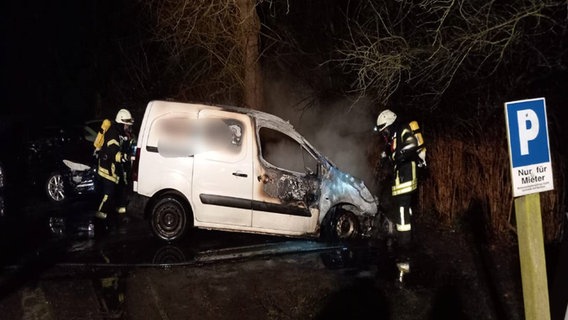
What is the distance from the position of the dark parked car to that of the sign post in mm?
8375

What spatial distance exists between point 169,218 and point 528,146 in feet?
17.1

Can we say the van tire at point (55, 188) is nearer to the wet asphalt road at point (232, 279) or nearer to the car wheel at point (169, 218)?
the wet asphalt road at point (232, 279)

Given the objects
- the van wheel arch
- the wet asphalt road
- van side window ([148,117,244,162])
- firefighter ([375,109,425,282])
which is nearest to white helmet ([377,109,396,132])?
firefighter ([375,109,425,282])

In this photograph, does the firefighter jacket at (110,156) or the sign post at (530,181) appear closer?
the sign post at (530,181)

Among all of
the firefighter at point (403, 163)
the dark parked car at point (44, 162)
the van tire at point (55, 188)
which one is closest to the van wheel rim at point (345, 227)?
the firefighter at point (403, 163)

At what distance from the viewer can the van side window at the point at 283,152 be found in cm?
791

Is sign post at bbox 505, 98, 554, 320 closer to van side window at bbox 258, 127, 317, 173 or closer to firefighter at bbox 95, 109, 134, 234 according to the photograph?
van side window at bbox 258, 127, 317, 173

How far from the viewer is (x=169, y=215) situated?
7891 millimetres

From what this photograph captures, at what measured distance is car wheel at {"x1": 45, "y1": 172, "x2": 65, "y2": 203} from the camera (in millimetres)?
10844

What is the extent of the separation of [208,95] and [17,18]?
13730 millimetres

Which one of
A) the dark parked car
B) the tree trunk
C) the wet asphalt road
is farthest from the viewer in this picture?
the tree trunk

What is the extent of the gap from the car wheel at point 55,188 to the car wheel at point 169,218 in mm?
3822

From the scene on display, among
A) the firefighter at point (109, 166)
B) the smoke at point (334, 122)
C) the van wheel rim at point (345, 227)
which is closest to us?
the van wheel rim at point (345, 227)

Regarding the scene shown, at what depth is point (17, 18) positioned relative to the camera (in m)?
23.1
